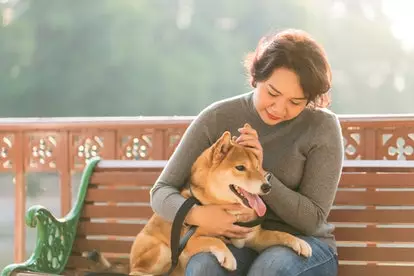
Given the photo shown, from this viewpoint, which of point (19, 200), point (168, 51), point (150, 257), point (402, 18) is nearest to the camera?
point (150, 257)

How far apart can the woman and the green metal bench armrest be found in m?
0.52

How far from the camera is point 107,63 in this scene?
384 cm

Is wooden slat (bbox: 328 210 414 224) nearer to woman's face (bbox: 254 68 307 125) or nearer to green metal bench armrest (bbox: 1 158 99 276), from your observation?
woman's face (bbox: 254 68 307 125)

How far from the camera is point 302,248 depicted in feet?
6.11

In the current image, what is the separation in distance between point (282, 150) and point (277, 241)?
320 mm

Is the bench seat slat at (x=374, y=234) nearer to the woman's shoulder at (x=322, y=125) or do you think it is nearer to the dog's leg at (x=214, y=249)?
the woman's shoulder at (x=322, y=125)

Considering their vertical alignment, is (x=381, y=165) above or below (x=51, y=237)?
above

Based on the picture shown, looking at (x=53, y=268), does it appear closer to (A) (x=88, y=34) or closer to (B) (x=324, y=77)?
(B) (x=324, y=77)

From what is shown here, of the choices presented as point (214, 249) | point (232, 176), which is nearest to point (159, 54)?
point (232, 176)

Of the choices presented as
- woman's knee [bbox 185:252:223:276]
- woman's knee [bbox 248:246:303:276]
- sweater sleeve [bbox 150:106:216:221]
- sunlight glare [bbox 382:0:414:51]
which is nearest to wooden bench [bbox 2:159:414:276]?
sweater sleeve [bbox 150:106:216:221]

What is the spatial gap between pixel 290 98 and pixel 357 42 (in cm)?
172

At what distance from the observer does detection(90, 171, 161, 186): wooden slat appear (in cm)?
259

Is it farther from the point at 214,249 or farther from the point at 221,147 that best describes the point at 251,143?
the point at 214,249

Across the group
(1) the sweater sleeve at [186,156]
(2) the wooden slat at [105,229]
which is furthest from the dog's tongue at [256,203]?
(2) the wooden slat at [105,229]
